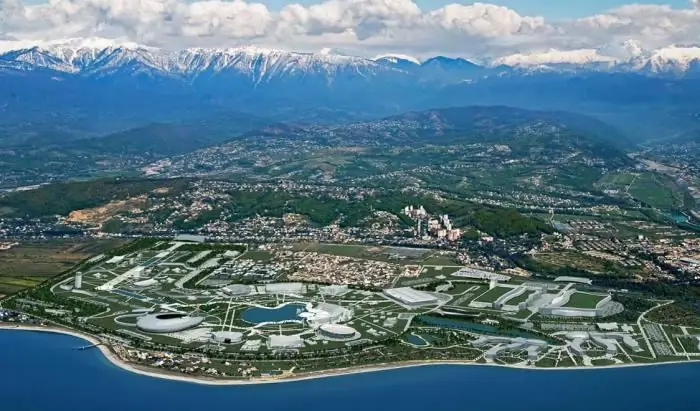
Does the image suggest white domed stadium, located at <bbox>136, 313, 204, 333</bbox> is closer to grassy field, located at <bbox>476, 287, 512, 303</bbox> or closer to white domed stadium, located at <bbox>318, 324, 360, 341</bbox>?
white domed stadium, located at <bbox>318, 324, 360, 341</bbox>

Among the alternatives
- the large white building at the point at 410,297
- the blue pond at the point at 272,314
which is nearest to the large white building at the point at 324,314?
the blue pond at the point at 272,314

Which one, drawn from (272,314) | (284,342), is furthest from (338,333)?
(272,314)

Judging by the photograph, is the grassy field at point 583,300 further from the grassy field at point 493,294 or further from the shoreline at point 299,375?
the shoreline at point 299,375

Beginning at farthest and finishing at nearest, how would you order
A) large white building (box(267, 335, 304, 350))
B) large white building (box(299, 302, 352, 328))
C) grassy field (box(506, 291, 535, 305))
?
grassy field (box(506, 291, 535, 305)), large white building (box(299, 302, 352, 328)), large white building (box(267, 335, 304, 350))

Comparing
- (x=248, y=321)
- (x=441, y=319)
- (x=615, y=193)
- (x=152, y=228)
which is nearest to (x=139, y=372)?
(x=248, y=321)

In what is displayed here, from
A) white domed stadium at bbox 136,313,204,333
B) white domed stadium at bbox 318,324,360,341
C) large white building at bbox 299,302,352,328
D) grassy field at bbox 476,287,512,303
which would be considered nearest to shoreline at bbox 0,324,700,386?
white domed stadium at bbox 136,313,204,333
